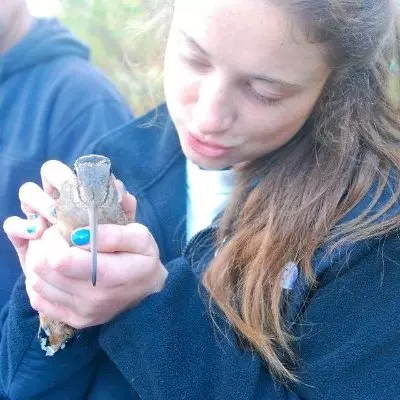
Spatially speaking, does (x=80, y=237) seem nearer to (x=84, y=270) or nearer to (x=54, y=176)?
(x=84, y=270)

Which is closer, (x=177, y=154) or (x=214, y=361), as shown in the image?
(x=214, y=361)

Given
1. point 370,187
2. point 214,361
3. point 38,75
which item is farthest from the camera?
point 38,75

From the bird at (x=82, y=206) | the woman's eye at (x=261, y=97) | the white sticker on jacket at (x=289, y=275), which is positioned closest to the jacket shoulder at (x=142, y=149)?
the bird at (x=82, y=206)

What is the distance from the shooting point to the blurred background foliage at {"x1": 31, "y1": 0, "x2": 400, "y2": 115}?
2268 millimetres

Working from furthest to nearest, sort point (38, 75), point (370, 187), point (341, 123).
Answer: point (38, 75) → point (341, 123) → point (370, 187)

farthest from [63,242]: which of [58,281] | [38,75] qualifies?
[38,75]

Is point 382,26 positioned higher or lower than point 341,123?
higher

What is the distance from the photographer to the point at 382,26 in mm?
1824

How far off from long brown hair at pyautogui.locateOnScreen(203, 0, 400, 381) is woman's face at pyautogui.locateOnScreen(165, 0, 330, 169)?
7 cm

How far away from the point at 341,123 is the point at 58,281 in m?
0.95

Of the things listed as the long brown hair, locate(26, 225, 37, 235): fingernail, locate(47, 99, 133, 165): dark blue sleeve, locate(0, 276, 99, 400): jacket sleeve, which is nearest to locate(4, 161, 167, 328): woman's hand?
locate(26, 225, 37, 235): fingernail

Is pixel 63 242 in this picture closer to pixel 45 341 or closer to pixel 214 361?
pixel 45 341

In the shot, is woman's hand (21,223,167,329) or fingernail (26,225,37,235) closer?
woman's hand (21,223,167,329)

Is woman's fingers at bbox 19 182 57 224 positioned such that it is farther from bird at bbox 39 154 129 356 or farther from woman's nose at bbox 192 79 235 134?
woman's nose at bbox 192 79 235 134
